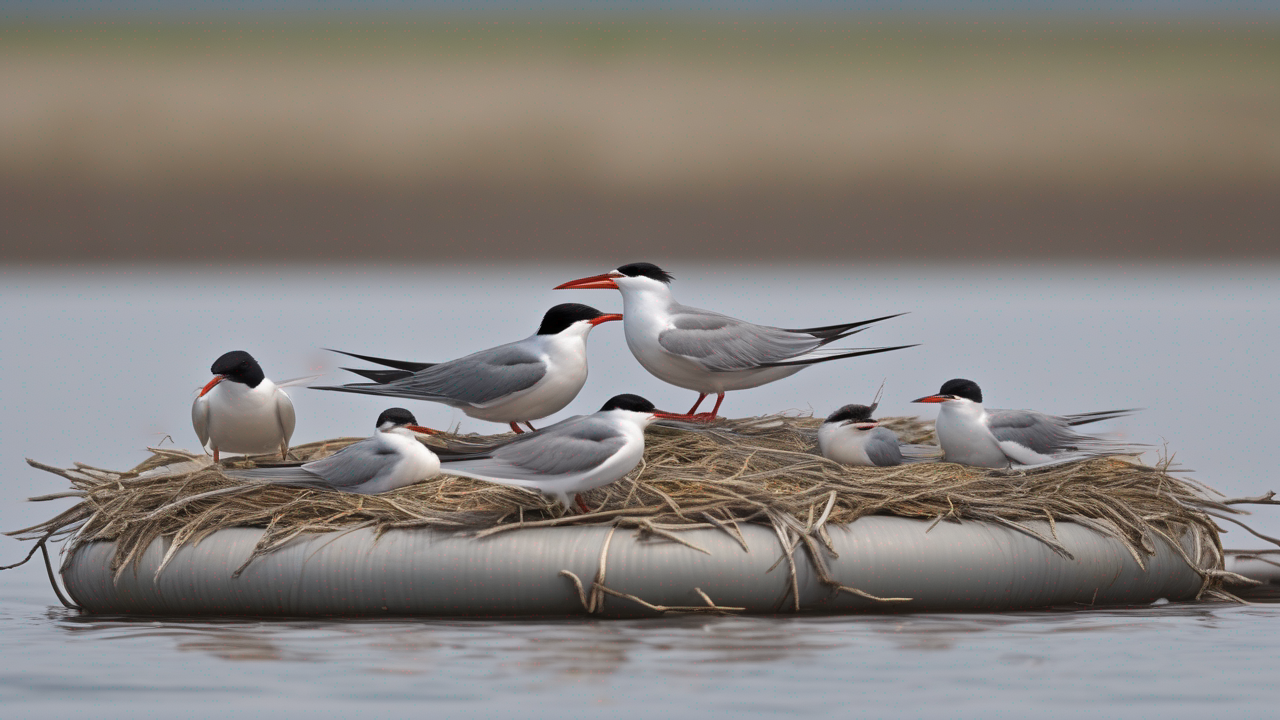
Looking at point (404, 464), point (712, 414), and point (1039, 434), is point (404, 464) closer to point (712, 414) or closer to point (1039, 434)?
point (712, 414)

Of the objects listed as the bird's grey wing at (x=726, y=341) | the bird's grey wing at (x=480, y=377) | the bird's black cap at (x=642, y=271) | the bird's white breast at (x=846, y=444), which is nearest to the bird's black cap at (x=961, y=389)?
the bird's white breast at (x=846, y=444)

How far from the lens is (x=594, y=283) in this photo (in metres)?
8.61

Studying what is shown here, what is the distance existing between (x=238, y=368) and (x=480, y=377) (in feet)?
4.10

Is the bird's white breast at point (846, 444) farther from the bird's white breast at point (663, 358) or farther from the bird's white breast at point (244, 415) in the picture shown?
the bird's white breast at point (244, 415)

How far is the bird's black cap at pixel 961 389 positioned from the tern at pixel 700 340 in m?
0.33

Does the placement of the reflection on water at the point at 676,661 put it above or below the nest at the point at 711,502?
below

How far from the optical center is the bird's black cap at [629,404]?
7.38m

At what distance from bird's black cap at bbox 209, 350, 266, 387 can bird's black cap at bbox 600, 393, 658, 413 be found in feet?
6.45

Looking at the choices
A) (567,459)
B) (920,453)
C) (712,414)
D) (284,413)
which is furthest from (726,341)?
(284,413)

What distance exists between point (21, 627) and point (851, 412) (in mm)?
4232

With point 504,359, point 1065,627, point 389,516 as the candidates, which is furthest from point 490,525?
point 1065,627

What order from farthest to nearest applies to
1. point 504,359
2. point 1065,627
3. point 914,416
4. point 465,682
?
point 914,416 < point 504,359 < point 1065,627 < point 465,682

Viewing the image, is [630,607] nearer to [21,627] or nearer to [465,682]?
[465,682]

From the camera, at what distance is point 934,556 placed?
287 inches
